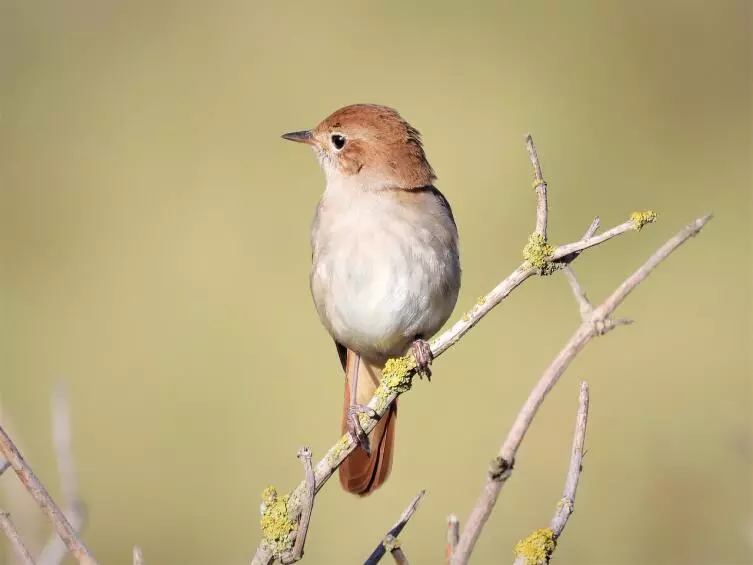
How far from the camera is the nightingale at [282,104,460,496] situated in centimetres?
341

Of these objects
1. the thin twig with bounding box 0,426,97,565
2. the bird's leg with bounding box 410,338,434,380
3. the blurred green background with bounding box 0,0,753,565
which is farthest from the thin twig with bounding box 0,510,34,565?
the blurred green background with bounding box 0,0,753,565

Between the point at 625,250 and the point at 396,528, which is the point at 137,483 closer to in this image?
the point at 625,250

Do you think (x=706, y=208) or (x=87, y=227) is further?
(x=87, y=227)

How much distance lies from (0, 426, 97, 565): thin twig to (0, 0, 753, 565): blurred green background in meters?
3.05

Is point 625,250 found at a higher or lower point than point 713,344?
higher

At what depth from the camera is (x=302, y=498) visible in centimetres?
219

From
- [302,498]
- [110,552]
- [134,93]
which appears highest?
[134,93]

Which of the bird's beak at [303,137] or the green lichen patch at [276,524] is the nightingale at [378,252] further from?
the green lichen patch at [276,524]

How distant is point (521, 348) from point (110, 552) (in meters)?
2.78

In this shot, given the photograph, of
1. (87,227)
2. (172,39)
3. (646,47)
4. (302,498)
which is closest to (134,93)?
(172,39)

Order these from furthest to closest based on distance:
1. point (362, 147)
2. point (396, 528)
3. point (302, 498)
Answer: point (362, 147) → point (302, 498) → point (396, 528)

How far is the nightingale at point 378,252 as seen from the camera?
11.2ft

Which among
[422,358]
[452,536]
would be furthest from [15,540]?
[422,358]

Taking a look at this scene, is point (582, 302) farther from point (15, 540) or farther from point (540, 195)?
point (15, 540)
